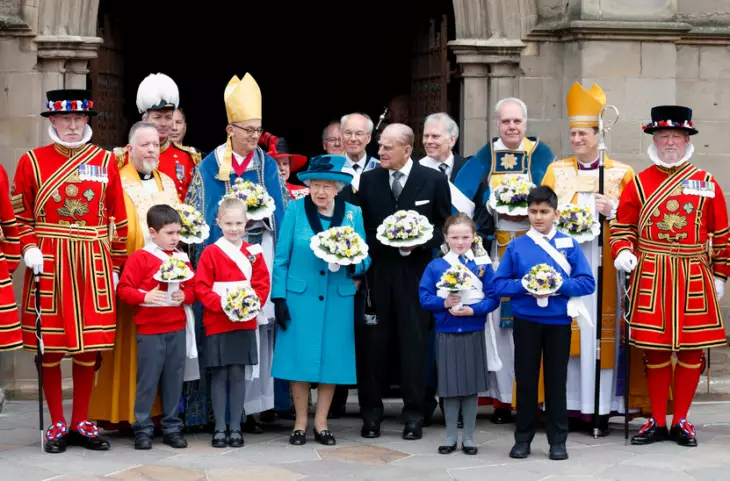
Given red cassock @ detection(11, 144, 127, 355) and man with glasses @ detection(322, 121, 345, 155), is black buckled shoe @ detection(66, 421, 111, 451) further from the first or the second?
man with glasses @ detection(322, 121, 345, 155)

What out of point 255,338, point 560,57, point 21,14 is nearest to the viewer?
point 255,338

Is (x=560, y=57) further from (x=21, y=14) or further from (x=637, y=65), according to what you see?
(x=21, y=14)

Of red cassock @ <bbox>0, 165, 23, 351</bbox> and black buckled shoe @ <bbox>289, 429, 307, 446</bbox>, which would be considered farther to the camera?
black buckled shoe @ <bbox>289, 429, 307, 446</bbox>

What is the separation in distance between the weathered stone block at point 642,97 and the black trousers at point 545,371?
2.82 m

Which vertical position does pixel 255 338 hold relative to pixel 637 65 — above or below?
below

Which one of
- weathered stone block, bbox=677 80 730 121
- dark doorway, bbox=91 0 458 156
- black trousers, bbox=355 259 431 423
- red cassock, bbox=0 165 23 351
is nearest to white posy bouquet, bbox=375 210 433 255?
black trousers, bbox=355 259 431 423

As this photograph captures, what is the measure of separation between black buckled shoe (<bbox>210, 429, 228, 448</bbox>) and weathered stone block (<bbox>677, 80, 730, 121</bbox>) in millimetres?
4623

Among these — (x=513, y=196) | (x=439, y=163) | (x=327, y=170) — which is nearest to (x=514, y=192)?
(x=513, y=196)

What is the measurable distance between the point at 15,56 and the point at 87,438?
316 cm

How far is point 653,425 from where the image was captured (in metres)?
7.81

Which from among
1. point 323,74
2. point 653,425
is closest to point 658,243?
point 653,425

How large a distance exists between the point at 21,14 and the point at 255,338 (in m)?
3.24

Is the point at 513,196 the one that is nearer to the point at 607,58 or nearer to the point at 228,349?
the point at 228,349

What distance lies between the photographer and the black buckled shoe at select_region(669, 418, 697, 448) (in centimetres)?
770
